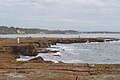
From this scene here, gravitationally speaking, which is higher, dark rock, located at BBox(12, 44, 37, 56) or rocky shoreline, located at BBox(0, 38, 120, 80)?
rocky shoreline, located at BBox(0, 38, 120, 80)

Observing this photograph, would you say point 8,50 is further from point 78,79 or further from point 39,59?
point 78,79

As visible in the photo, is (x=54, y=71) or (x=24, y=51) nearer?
(x=54, y=71)

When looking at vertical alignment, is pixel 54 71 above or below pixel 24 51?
above

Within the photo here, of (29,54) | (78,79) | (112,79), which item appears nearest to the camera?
(112,79)

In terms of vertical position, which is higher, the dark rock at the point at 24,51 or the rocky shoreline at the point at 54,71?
the rocky shoreline at the point at 54,71

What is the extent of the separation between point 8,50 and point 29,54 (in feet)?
11.0

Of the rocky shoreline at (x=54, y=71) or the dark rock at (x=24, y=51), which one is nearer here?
the rocky shoreline at (x=54, y=71)

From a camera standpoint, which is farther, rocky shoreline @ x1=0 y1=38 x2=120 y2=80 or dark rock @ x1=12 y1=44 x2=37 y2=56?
dark rock @ x1=12 y1=44 x2=37 y2=56

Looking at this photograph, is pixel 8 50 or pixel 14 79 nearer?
pixel 14 79

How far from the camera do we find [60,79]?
16.3 m

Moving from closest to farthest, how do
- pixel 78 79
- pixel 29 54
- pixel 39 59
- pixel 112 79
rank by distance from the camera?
pixel 112 79
pixel 78 79
pixel 39 59
pixel 29 54

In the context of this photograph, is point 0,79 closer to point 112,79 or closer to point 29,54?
point 112,79

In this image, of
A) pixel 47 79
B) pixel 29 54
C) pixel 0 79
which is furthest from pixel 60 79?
pixel 29 54

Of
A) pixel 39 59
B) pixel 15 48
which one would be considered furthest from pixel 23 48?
pixel 39 59
